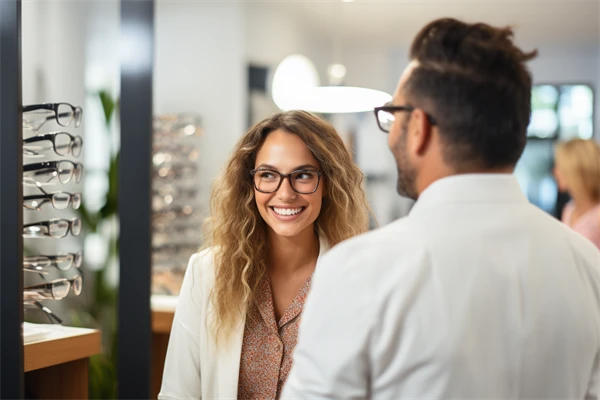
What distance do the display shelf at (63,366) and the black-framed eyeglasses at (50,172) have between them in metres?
0.50

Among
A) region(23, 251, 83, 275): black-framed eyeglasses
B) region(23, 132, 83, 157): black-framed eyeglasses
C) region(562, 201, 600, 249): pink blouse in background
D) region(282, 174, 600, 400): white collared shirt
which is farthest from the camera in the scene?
region(562, 201, 600, 249): pink blouse in background

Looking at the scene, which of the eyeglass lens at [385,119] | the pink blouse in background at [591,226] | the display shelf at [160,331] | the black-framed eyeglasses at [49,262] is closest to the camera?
the eyeglass lens at [385,119]

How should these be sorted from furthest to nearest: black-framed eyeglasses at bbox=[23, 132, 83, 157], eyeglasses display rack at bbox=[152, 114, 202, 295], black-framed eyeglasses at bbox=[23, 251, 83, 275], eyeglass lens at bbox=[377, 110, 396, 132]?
eyeglasses display rack at bbox=[152, 114, 202, 295] → black-framed eyeglasses at bbox=[23, 251, 83, 275] → black-framed eyeglasses at bbox=[23, 132, 83, 157] → eyeglass lens at bbox=[377, 110, 396, 132]

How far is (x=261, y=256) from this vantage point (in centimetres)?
202

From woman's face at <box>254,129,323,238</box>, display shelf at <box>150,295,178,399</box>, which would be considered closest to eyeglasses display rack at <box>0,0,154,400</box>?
woman's face at <box>254,129,323,238</box>

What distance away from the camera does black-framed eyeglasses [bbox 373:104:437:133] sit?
1.08 m

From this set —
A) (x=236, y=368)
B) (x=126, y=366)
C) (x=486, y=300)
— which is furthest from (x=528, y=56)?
(x=126, y=366)

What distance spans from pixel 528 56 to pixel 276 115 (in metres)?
1.03

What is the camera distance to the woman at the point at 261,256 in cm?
186

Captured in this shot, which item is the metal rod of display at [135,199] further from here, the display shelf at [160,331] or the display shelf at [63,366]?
the display shelf at [160,331]

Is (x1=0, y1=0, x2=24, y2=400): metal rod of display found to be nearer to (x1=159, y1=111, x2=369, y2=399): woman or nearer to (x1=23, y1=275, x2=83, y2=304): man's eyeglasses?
(x1=23, y1=275, x2=83, y2=304): man's eyeglasses

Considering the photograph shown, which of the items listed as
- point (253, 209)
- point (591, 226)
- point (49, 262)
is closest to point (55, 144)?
point (49, 262)

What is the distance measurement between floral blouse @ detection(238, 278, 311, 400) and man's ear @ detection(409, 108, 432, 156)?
93 centimetres

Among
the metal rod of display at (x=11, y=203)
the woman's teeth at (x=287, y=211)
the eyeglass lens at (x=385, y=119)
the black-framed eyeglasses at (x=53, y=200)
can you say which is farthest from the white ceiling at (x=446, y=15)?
the eyeglass lens at (x=385, y=119)
